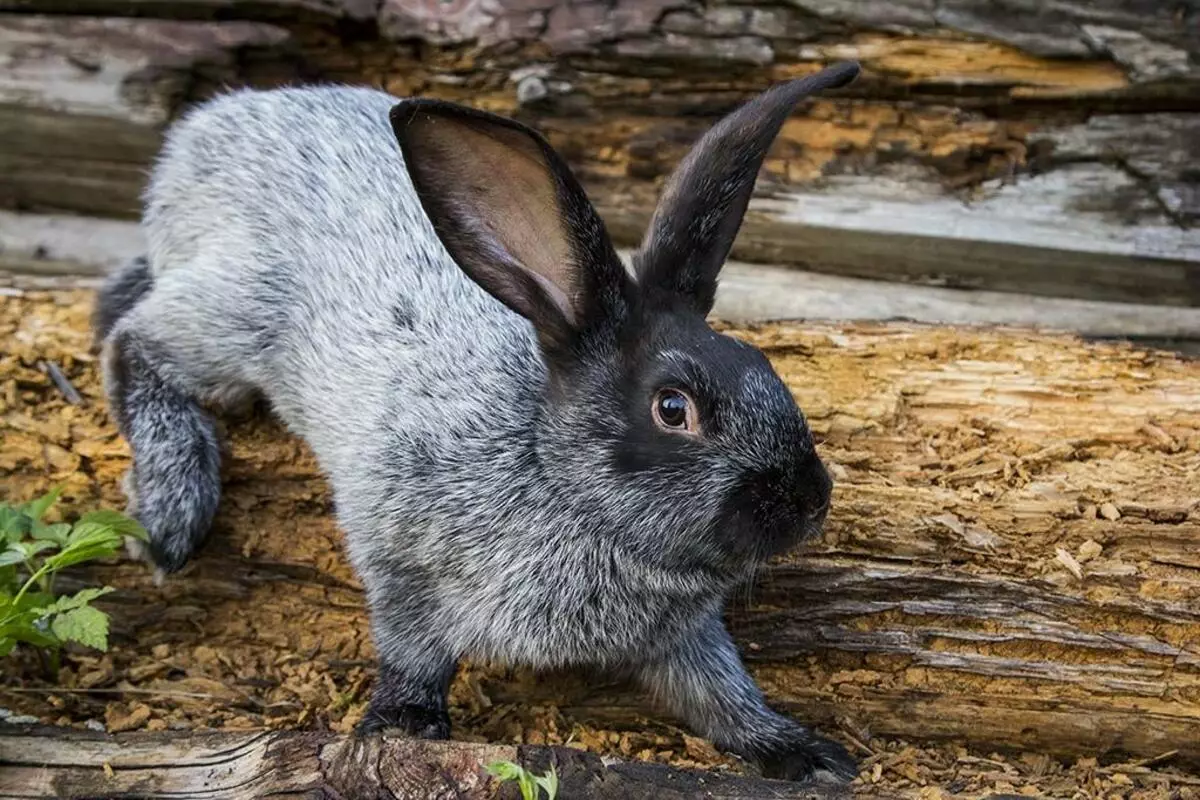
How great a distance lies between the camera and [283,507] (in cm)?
511

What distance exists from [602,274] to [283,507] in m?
1.80

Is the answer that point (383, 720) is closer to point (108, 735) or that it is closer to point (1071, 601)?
point (108, 735)

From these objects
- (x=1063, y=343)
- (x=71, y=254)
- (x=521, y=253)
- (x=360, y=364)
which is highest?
(x=521, y=253)

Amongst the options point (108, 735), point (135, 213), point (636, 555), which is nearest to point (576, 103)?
point (135, 213)

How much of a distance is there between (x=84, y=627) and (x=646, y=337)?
1.86 m

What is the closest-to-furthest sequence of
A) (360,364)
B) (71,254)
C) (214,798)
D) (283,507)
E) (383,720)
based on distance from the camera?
1. (214,798)
2. (383,720)
3. (360,364)
4. (283,507)
5. (71,254)

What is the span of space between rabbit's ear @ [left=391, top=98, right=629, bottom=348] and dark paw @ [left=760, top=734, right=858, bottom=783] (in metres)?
1.49

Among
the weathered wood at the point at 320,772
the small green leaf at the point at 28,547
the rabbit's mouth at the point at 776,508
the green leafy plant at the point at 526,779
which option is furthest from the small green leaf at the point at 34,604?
the rabbit's mouth at the point at 776,508


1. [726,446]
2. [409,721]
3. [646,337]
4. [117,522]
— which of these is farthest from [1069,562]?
[117,522]

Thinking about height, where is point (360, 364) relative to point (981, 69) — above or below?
below

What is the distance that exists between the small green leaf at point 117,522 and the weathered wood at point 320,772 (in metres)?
0.69

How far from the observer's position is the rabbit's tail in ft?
18.6

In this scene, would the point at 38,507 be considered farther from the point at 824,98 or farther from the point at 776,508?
the point at 824,98

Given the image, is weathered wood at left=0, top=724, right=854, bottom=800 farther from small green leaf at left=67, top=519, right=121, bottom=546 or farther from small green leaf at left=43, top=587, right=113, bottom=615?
small green leaf at left=67, top=519, right=121, bottom=546
